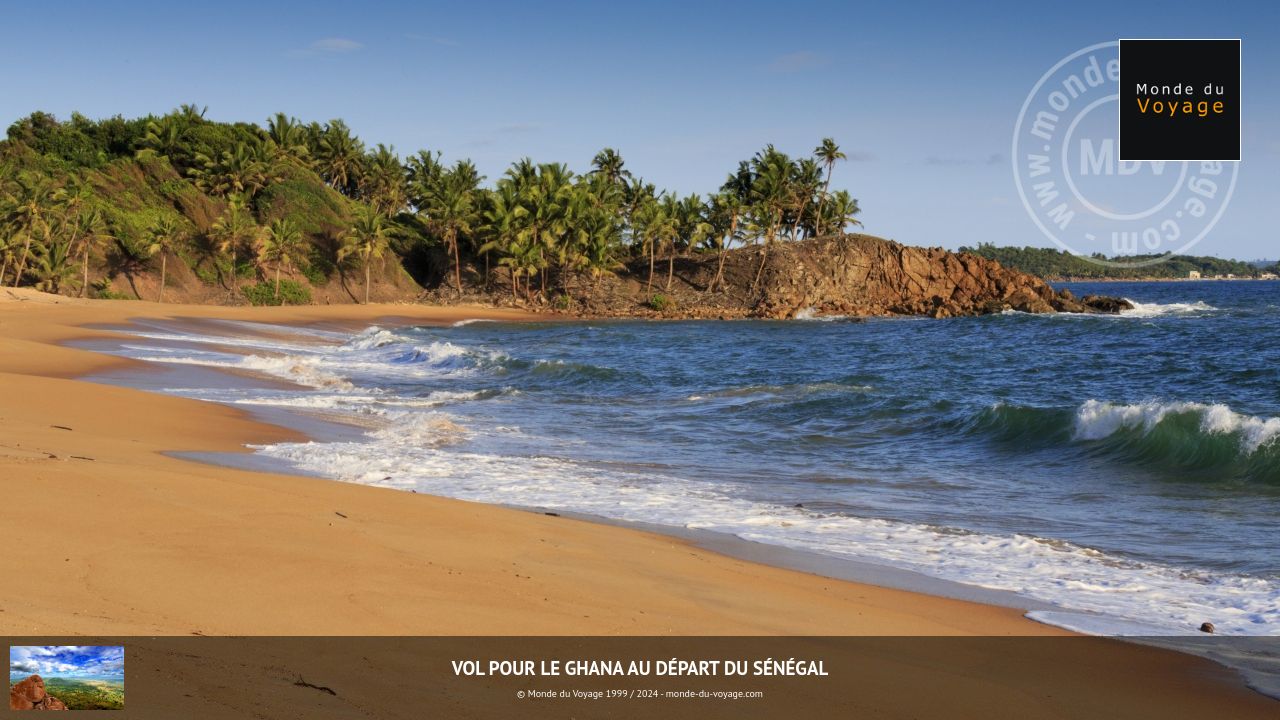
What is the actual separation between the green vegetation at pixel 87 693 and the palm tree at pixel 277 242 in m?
66.6

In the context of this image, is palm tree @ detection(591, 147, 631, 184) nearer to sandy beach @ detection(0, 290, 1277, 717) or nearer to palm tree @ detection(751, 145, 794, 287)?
palm tree @ detection(751, 145, 794, 287)

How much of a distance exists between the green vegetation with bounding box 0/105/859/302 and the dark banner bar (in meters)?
59.7

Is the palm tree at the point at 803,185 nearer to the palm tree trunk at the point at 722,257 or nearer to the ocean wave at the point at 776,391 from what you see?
the palm tree trunk at the point at 722,257

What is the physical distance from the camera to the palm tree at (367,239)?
69.4 metres

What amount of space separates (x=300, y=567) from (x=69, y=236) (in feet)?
A: 203

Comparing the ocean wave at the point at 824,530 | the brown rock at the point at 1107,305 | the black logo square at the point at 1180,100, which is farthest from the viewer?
the brown rock at the point at 1107,305

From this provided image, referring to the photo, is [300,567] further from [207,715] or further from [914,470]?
[914,470]

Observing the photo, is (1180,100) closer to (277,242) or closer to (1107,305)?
(277,242)

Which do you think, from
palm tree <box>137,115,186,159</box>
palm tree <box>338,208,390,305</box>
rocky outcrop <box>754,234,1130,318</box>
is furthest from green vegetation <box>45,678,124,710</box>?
palm tree <box>137,115,186,159</box>

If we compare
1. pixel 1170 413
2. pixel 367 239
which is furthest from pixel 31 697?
pixel 367 239

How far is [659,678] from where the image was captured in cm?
512

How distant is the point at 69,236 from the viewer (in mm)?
58656

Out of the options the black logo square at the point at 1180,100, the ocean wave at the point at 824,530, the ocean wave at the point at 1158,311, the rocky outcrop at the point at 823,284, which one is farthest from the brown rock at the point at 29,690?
the rocky outcrop at the point at 823,284

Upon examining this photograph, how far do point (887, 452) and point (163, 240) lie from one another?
56347 millimetres
